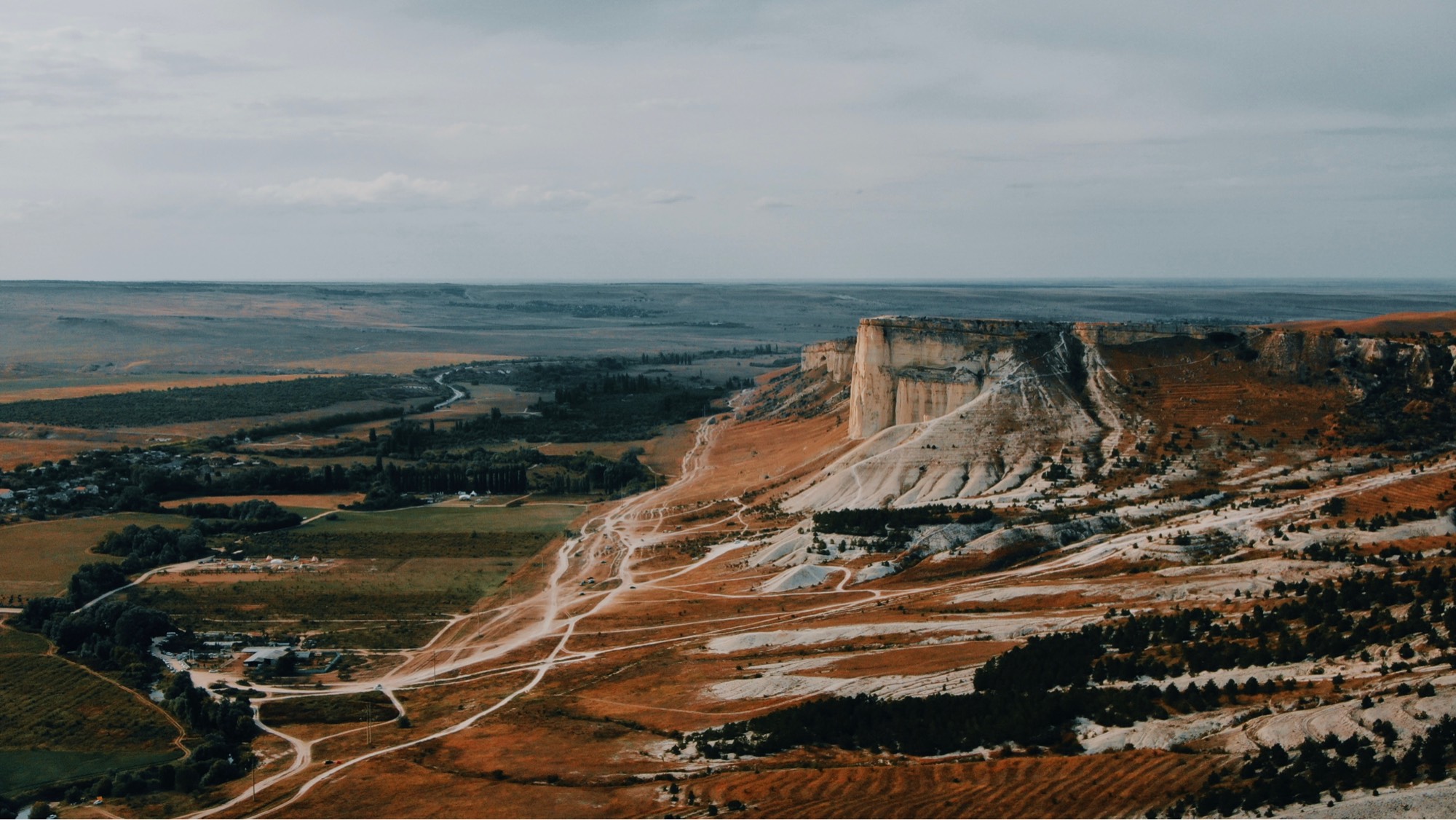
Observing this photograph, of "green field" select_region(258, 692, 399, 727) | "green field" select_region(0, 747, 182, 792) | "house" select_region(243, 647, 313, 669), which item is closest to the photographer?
"green field" select_region(0, 747, 182, 792)

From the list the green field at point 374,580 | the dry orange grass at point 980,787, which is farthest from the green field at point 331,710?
the dry orange grass at point 980,787

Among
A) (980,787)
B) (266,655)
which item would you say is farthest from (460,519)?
(980,787)

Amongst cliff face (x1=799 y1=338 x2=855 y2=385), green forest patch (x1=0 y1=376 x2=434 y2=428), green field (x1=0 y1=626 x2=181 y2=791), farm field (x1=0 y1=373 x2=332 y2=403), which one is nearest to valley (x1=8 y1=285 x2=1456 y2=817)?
green field (x1=0 y1=626 x2=181 y2=791)

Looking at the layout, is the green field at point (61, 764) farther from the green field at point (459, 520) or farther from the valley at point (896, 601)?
the green field at point (459, 520)

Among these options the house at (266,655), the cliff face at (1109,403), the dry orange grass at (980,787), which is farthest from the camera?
the cliff face at (1109,403)

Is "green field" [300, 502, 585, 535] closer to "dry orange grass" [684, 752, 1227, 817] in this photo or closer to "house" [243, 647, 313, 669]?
"house" [243, 647, 313, 669]
